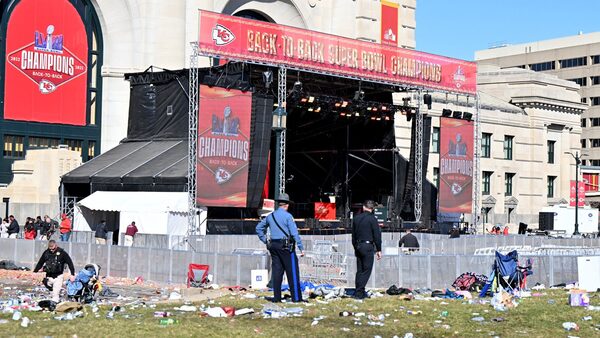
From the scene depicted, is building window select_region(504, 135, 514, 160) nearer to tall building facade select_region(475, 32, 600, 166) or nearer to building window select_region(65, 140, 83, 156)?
building window select_region(65, 140, 83, 156)

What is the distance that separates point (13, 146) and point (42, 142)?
1.73m

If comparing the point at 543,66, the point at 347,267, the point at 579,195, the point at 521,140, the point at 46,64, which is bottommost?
the point at 347,267

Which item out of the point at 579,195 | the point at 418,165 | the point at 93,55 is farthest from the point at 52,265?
the point at 579,195

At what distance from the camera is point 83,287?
17.4 m

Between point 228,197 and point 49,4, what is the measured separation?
1747cm

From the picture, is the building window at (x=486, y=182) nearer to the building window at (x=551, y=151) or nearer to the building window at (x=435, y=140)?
the building window at (x=435, y=140)

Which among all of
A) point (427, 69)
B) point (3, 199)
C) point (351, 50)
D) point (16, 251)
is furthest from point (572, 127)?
point (16, 251)

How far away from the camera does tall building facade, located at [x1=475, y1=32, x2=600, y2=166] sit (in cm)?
10719

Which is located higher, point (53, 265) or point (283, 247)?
point (283, 247)

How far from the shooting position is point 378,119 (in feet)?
162

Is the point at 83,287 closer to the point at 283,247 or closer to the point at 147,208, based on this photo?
the point at 283,247

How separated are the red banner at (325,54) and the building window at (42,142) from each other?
15254 mm

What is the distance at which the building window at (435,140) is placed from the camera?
60406 millimetres

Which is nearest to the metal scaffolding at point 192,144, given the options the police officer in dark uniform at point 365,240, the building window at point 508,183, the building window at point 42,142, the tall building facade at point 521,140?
the building window at point 42,142
